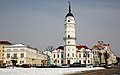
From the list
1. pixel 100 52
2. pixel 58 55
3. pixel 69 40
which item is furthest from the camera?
pixel 100 52

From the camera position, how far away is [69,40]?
405ft

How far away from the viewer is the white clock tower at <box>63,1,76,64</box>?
123500 millimetres

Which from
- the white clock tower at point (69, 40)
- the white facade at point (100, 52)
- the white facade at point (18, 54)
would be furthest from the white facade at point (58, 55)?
the white facade at point (18, 54)

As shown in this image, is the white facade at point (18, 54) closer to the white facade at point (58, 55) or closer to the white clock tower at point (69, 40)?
the white clock tower at point (69, 40)

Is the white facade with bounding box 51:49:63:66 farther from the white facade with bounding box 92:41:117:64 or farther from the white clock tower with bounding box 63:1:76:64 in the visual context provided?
the white facade with bounding box 92:41:117:64

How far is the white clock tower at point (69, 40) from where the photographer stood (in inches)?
4862

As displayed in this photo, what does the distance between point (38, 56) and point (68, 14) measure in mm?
27066

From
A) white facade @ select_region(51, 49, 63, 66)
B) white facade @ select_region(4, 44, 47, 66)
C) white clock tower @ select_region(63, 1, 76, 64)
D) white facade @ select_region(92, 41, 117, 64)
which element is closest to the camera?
white facade @ select_region(4, 44, 47, 66)

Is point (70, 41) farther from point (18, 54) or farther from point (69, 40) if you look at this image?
point (18, 54)

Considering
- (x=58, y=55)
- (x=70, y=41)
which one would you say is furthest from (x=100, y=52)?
(x=70, y=41)

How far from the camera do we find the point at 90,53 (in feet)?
470

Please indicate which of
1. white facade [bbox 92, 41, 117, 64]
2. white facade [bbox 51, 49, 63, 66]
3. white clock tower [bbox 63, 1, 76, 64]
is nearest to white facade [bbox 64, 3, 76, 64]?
white clock tower [bbox 63, 1, 76, 64]

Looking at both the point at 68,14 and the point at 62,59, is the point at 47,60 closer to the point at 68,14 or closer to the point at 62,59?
the point at 62,59

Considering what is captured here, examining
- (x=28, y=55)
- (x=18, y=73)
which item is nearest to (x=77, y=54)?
(x=28, y=55)
